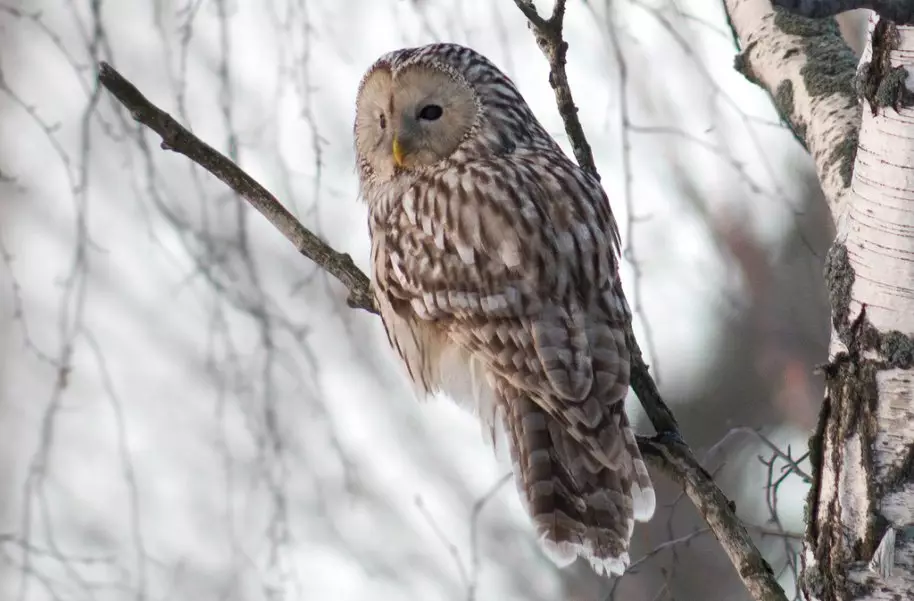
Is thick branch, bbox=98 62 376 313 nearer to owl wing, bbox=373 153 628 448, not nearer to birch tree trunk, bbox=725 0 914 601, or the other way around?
owl wing, bbox=373 153 628 448

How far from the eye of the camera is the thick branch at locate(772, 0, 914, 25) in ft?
3.24

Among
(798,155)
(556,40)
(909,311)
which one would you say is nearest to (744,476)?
(798,155)

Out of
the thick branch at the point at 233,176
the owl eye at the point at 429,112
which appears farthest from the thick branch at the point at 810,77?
the thick branch at the point at 233,176

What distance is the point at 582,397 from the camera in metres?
1.86

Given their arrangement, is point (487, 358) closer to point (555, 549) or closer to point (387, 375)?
point (555, 549)

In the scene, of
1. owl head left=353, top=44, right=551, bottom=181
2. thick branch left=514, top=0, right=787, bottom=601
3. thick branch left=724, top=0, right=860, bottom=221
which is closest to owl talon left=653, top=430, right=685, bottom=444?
thick branch left=514, top=0, right=787, bottom=601

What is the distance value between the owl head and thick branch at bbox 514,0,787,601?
0.36m

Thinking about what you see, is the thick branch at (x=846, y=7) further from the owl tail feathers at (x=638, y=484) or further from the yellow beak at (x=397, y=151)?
the yellow beak at (x=397, y=151)

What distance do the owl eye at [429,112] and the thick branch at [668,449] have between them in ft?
1.34

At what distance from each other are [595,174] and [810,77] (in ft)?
1.38

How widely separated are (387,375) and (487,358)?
2.09m

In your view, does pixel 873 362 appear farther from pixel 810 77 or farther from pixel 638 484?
pixel 810 77

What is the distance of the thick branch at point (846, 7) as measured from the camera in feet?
3.24

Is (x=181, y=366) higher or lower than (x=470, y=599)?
higher
